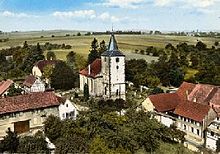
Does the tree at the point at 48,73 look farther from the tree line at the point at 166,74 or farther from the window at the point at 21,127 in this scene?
the window at the point at 21,127

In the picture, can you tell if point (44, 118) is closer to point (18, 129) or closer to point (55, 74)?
point (18, 129)

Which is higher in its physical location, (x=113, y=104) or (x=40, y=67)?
(x=40, y=67)

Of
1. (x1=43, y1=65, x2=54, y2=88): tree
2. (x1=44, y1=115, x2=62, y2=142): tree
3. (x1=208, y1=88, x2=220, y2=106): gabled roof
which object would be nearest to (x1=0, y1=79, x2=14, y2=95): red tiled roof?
(x1=43, y1=65, x2=54, y2=88): tree

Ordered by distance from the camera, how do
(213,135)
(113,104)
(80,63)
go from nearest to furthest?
(213,135)
(113,104)
(80,63)

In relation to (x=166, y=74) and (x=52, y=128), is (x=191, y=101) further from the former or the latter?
(x=166, y=74)

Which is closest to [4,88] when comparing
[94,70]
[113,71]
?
[94,70]

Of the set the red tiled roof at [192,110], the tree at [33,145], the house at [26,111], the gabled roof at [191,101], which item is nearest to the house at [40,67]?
the house at [26,111]

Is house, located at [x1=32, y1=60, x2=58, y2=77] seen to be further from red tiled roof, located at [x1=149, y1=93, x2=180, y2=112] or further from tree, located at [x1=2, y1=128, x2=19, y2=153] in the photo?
tree, located at [x1=2, y1=128, x2=19, y2=153]

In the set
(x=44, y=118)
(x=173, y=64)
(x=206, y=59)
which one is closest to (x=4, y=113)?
(x=44, y=118)
